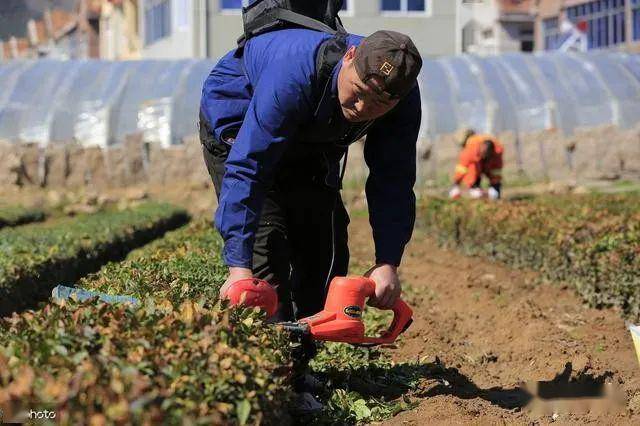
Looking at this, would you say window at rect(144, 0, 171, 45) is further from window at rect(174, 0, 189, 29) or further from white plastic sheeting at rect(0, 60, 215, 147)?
white plastic sheeting at rect(0, 60, 215, 147)

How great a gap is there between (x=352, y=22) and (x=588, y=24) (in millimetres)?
17338

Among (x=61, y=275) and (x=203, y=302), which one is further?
(x=61, y=275)

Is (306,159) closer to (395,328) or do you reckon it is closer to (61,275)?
(395,328)

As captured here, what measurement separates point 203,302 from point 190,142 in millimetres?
15623

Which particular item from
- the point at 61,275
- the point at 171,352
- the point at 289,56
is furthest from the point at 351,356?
the point at 61,275

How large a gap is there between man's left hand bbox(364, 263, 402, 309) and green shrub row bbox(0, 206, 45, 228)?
1036 centimetres

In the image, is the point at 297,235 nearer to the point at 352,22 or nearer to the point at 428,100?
the point at 428,100

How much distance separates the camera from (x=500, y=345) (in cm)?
631

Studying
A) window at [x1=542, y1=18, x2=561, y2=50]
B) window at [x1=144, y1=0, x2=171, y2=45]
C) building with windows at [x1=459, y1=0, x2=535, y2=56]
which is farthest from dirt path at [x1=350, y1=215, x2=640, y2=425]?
window at [x1=542, y1=18, x2=561, y2=50]

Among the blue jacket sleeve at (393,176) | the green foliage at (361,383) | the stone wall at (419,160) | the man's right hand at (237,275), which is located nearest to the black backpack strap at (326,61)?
the blue jacket sleeve at (393,176)

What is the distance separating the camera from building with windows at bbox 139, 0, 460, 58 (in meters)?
27.9

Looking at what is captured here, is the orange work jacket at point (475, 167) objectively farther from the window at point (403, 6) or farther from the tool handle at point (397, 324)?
the window at point (403, 6)

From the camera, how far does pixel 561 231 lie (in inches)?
324

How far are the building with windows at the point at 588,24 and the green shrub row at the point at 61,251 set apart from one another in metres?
28.9
